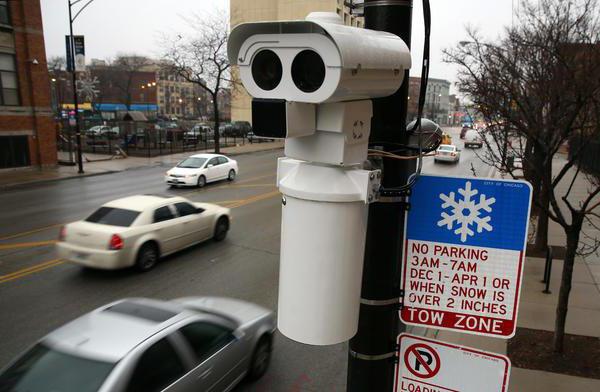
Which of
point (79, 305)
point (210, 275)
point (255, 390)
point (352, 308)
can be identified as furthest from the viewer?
point (210, 275)

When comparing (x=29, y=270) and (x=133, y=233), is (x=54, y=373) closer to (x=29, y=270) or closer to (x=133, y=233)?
(x=133, y=233)

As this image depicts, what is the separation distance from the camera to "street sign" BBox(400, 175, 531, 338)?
1.88 m

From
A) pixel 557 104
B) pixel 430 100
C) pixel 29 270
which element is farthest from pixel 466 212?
pixel 430 100

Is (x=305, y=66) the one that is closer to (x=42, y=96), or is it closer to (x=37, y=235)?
(x=37, y=235)

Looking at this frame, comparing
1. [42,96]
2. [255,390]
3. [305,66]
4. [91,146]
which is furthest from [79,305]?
[91,146]

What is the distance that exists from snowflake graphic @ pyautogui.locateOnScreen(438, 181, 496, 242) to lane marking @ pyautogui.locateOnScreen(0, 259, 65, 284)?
9.68 m

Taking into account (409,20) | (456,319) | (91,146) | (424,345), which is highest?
(409,20)

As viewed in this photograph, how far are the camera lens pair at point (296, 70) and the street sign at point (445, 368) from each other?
4.02 feet

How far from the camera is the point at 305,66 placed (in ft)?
4.87

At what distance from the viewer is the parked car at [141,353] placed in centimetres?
413

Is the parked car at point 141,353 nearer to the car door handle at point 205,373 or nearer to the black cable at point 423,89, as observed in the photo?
the car door handle at point 205,373

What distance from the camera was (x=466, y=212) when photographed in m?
1.93

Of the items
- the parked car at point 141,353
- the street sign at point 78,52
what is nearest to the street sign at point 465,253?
the parked car at point 141,353

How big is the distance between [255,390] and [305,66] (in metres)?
5.19
